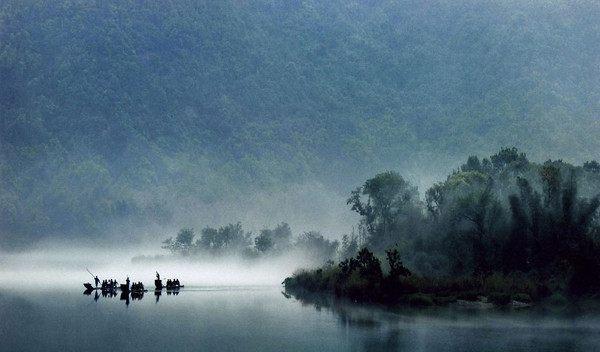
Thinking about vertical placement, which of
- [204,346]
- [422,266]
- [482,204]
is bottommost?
[204,346]

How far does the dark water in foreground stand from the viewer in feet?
143

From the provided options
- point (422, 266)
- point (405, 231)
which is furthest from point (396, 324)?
point (405, 231)

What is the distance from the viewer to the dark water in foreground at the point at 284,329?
43.6 metres

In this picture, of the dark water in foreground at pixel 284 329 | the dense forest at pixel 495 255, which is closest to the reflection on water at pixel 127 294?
the dark water in foreground at pixel 284 329

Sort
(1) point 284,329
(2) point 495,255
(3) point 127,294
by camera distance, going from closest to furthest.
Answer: (1) point 284,329 < (2) point 495,255 < (3) point 127,294

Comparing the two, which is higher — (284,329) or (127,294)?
(127,294)

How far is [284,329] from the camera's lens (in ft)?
176

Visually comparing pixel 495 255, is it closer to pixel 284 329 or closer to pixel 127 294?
pixel 284 329

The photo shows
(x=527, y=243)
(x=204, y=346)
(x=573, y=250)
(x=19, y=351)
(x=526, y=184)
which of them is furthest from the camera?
(x=526, y=184)

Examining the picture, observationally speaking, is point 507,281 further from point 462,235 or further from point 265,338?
point 265,338

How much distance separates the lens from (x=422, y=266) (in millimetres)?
98688

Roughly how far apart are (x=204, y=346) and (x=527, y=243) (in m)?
55.2

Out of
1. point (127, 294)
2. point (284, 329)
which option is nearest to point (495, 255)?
point (284, 329)

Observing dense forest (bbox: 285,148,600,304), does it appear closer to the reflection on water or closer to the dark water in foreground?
Result: the dark water in foreground
